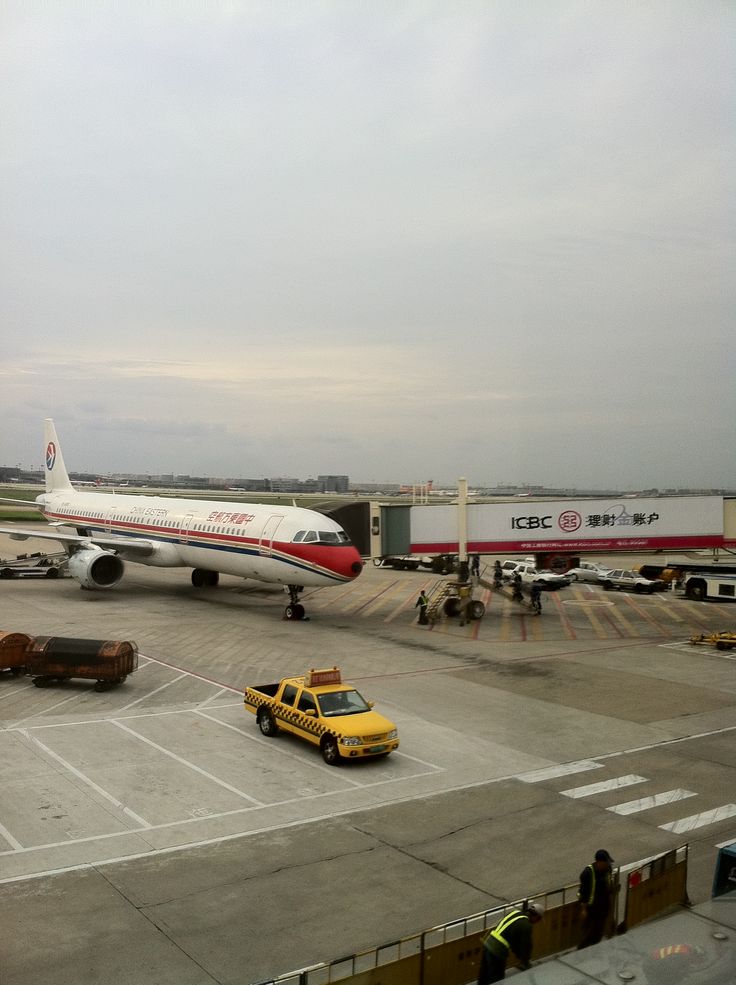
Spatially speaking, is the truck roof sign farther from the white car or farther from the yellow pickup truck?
the white car

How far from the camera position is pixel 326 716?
19.9 meters

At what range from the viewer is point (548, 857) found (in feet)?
46.9

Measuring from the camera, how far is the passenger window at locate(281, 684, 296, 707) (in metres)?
20.9

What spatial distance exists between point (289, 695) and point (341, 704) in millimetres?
1435

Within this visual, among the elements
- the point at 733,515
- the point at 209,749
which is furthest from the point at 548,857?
the point at 733,515

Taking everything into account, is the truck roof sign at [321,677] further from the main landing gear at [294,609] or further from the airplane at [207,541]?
the main landing gear at [294,609]

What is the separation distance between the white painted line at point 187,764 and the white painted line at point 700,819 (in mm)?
7620

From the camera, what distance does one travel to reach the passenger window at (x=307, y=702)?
20.2 meters

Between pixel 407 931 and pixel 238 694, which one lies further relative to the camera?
pixel 238 694

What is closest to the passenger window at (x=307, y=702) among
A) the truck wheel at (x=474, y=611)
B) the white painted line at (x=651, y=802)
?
the white painted line at (x=651, y=802)

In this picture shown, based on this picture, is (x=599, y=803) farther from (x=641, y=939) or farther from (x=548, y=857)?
(x=641, y=939)

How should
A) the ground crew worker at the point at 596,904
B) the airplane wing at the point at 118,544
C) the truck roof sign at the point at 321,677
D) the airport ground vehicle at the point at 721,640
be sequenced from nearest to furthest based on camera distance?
the ground crew worker at the point at 596,904 < the truck roof sign at the point at 321,677 < the airport ground vehicle at the point at 721,640 < the airplane wing at the point at 118,544

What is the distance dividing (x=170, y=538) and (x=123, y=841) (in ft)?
99.2

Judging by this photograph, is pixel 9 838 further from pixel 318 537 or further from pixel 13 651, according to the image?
pixel 318 537
